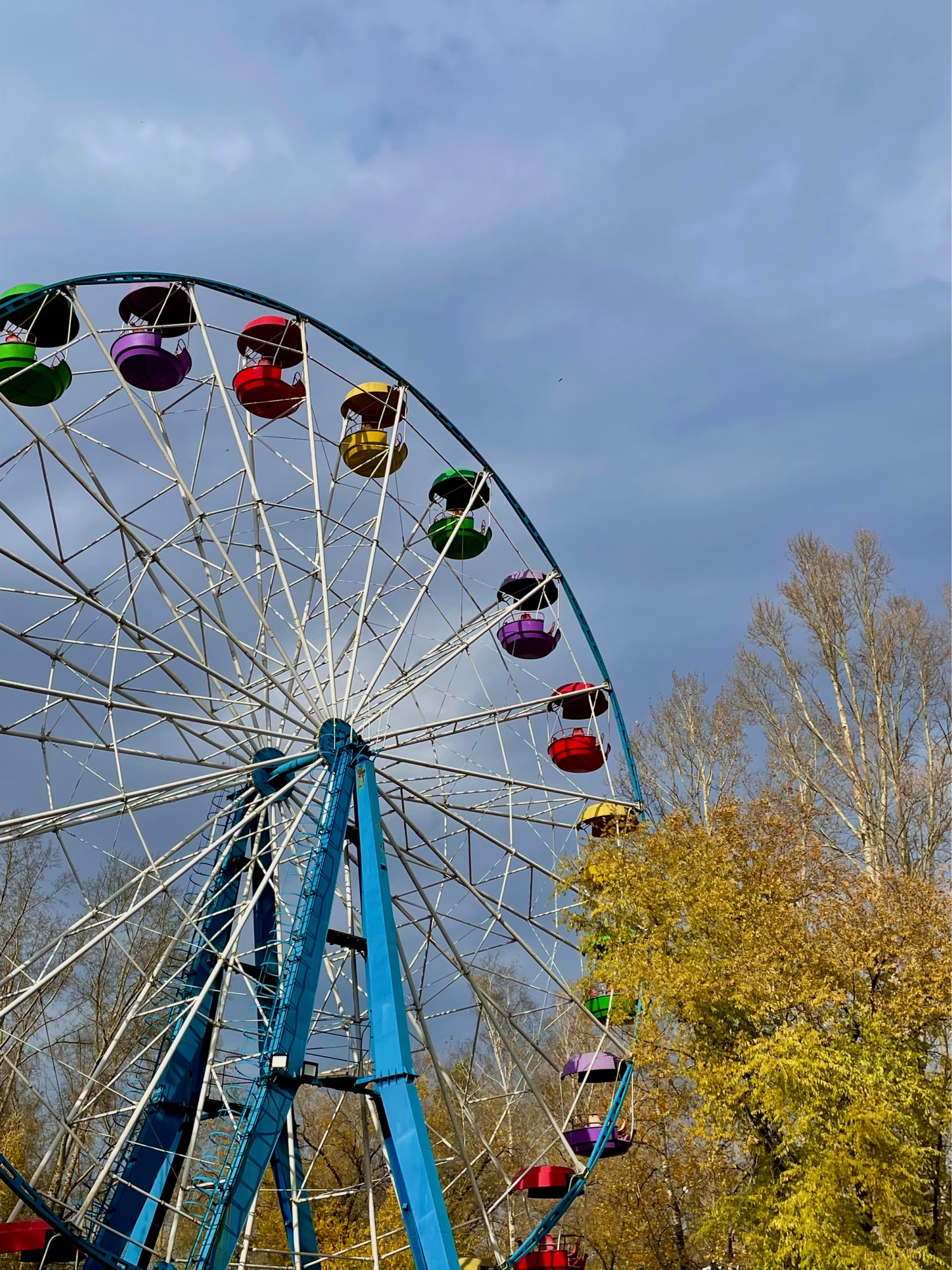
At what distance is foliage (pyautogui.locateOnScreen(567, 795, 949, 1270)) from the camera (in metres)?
12.1

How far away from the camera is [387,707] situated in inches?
578

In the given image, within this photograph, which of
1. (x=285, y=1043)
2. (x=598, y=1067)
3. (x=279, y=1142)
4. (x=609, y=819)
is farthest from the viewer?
(x=609, y=819)

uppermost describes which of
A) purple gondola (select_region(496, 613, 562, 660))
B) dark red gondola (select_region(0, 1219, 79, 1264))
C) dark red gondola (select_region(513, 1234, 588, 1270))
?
purple gondola (select_region(496, 613, 562, 660))

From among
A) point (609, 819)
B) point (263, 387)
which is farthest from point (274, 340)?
Result: point (609, 819)

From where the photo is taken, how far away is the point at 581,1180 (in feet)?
47.7

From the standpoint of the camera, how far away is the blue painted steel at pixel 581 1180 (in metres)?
14.0

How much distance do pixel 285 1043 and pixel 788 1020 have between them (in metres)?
6.60

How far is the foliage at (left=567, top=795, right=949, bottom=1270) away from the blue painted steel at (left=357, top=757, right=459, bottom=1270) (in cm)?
406

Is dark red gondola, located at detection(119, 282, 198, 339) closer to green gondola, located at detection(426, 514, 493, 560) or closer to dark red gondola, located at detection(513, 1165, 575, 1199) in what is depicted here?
green gondola, located at detection(426, 514, 493, 560)

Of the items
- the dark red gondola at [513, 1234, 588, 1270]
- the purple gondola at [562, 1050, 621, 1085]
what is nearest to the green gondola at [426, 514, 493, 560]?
the purple gondola at [562, 1050, 621, 1085]

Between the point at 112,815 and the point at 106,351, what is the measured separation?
581 centimetres

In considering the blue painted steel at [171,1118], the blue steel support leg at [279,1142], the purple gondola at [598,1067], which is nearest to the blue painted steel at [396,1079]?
the blue steel support leg at [279,1142]

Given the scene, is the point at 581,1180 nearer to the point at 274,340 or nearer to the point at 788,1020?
the point at 788,1020

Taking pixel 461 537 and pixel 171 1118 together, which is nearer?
pixel 171 1118
